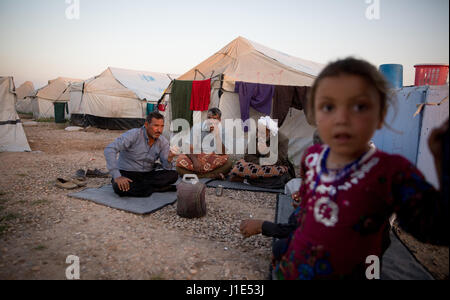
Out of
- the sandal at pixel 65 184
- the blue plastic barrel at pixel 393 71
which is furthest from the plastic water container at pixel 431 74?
the sandal at pixel 65 184

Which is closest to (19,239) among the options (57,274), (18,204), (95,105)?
(57,274)

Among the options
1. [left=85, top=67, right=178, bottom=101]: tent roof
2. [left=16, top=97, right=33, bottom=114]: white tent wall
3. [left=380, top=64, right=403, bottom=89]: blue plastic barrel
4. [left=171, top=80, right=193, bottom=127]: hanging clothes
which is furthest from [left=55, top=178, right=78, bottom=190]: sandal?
[left=16, top=97, right=33, bottom=114]: white tent wall

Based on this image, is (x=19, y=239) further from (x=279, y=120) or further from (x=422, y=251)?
(x=279, y=120)

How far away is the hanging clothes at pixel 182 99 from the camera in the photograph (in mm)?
7188

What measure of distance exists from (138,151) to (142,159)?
5.7 inches

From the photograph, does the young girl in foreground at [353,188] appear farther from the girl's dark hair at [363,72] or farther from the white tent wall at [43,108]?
the white tent wall at [43,108]

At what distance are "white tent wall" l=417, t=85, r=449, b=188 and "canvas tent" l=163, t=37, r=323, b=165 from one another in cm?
336

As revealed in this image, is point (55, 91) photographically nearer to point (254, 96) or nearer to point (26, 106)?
point (26, 106)

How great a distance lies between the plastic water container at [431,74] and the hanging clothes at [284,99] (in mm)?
2334

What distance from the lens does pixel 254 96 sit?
6.45 meters

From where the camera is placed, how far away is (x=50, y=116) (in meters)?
21.3

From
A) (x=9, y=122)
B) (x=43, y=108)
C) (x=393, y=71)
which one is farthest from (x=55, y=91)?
(x=393, y=71)

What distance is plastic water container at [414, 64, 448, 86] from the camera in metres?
4.14

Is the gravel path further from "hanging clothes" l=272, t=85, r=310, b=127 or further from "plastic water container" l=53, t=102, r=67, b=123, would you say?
"plastic water container" l=53, t=102, r=67, b=123
